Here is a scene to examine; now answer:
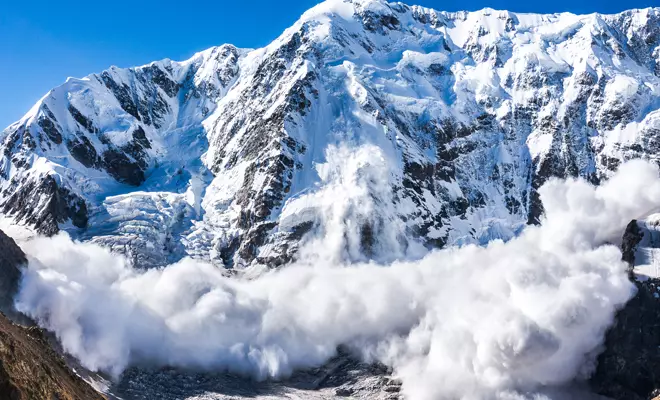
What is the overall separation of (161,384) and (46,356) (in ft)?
440

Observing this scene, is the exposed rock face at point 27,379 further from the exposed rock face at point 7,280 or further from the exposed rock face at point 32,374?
the exposed rock face at point 7,280

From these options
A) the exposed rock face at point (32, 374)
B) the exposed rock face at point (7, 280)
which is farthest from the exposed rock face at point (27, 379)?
the exposed rock face at point (7, 280)

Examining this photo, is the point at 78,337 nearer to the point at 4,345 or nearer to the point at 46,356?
the point at 46,356

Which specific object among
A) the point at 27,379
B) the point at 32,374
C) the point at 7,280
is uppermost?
the point at 7,280

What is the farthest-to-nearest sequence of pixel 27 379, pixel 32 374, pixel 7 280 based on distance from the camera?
pixel 7 280, pixel 32 374, pixel 27 379

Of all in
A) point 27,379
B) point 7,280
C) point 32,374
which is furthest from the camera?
point 7,280

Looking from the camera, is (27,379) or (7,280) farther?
(7,280)

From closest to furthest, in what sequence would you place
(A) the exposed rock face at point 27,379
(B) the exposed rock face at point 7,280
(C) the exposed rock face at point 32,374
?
(A) the exposed rock face at point 27,379
(C) the exposed rock face at point 32,374
(B) the exposed rock face at point 7,280

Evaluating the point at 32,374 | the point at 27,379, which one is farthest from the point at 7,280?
the point at 27,379

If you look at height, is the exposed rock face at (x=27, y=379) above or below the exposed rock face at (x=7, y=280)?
below

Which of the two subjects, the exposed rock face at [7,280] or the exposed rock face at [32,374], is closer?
the exposed rock face at [32,374]

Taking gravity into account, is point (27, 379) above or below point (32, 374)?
below

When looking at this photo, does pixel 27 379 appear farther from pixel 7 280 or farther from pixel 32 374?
pixel 7 280

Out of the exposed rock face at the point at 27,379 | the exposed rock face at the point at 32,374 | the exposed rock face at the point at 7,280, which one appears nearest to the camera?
the exposed rock face at the point at 27,379
